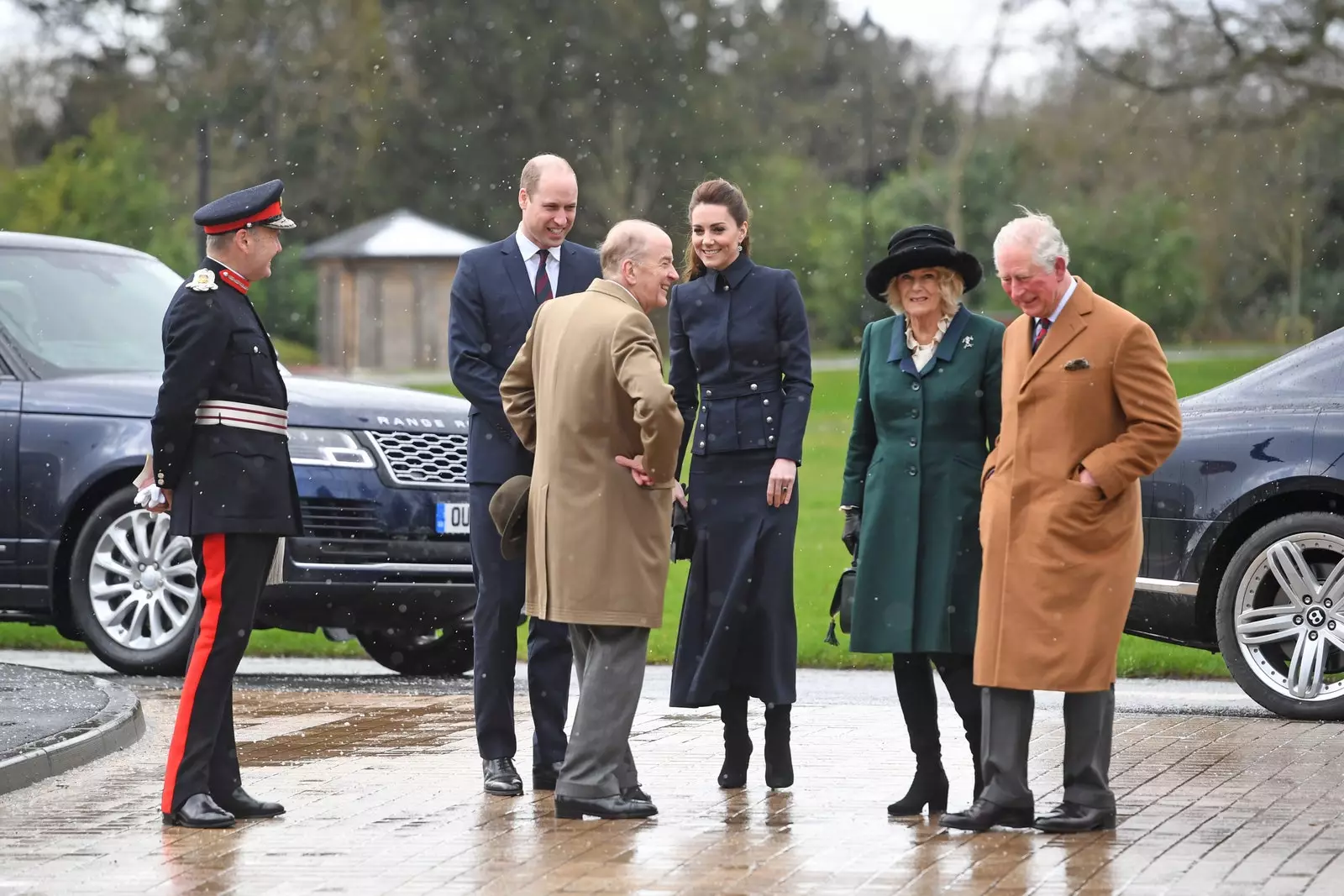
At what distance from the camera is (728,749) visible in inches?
299

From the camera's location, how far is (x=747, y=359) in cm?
747

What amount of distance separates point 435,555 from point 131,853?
14.2ft

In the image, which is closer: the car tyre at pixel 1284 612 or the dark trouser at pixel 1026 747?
the dark trouser at pixel 1026 747

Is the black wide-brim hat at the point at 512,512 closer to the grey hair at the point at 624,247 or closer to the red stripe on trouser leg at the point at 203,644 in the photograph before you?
the grey hair at the point at 624,247

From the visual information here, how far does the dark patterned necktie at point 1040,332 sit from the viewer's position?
6.77m

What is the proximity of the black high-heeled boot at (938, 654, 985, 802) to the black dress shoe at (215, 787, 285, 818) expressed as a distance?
6.79ft

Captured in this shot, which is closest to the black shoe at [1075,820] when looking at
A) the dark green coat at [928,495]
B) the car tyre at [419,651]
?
the dark green coat at [928,495]

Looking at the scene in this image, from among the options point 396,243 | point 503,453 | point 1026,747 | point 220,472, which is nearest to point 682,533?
point 503,453

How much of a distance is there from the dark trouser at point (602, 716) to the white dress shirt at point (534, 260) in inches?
53.0

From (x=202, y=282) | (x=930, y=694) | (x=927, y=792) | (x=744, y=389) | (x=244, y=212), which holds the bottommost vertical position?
(x=927, y=792)

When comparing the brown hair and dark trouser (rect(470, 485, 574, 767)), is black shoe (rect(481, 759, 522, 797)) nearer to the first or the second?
dark trouser (rect(470, 485, 574, 767))

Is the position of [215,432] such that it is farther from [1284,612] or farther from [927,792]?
[1284,612]

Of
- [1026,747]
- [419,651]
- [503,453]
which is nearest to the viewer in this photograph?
[1026,747]

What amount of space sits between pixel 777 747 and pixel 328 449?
3.84 m
